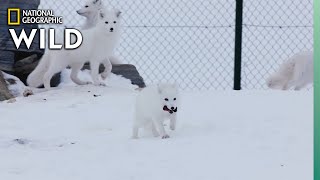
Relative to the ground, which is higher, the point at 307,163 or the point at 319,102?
the point at 319,102

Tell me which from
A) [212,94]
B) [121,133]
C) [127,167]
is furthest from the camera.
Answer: [212,94]

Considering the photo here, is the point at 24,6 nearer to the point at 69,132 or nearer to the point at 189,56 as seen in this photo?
the point at 189,56

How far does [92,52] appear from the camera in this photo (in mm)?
7074

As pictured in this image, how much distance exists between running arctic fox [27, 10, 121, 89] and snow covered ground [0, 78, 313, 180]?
31.5 inches

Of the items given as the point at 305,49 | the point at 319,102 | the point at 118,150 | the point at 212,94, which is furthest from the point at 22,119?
the point at 305,49

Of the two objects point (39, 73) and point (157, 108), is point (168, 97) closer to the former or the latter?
point (157, 108)

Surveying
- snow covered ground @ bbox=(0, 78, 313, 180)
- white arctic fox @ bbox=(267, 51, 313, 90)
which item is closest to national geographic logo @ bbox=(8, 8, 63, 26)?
snow covered ground @ bbox=(0, 78, 313, 180)

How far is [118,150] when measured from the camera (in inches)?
156

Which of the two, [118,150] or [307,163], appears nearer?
[307,163]

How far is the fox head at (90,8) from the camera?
26.3ft

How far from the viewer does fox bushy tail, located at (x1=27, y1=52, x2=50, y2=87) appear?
7.20 m

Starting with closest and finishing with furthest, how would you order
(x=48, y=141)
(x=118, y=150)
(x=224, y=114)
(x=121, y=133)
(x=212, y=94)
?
(x=118, y=150) → (x=48, y=141) → (x=121, y=133) → (x=224, y=114) → (x=212, y=94)

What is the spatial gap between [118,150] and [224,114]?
4.41 ft

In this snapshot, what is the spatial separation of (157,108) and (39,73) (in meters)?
3.00
